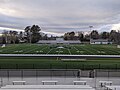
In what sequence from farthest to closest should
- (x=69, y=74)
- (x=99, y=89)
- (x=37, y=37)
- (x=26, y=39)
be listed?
(x=26, y=39), (x=37, y=37), (x=69, y=74), (x=99, y=89)

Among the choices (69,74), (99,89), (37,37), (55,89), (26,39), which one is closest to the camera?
(55,89)

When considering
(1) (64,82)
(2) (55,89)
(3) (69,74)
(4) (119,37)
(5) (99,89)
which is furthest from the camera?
(4) (119,37)

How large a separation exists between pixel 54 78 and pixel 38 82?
76.3 inches

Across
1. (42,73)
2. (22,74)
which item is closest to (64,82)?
(42,73)

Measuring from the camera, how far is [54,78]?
21.5m

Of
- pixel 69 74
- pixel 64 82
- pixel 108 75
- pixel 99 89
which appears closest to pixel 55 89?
pixel 99 89

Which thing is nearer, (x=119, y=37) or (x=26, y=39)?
(x=119, y=37)

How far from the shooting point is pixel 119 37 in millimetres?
164750

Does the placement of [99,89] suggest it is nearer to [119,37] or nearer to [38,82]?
[38,82]

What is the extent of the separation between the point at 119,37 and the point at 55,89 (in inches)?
6253

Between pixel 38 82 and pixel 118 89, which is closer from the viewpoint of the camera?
pixel 118 89

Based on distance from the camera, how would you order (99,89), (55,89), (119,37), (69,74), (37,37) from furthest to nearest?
1. (37,37)
2. (119,37)
3. (69,74)
4. (99,89)
5. (55,89)

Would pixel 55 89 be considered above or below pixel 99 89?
above

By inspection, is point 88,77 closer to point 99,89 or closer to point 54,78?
point 54,78
